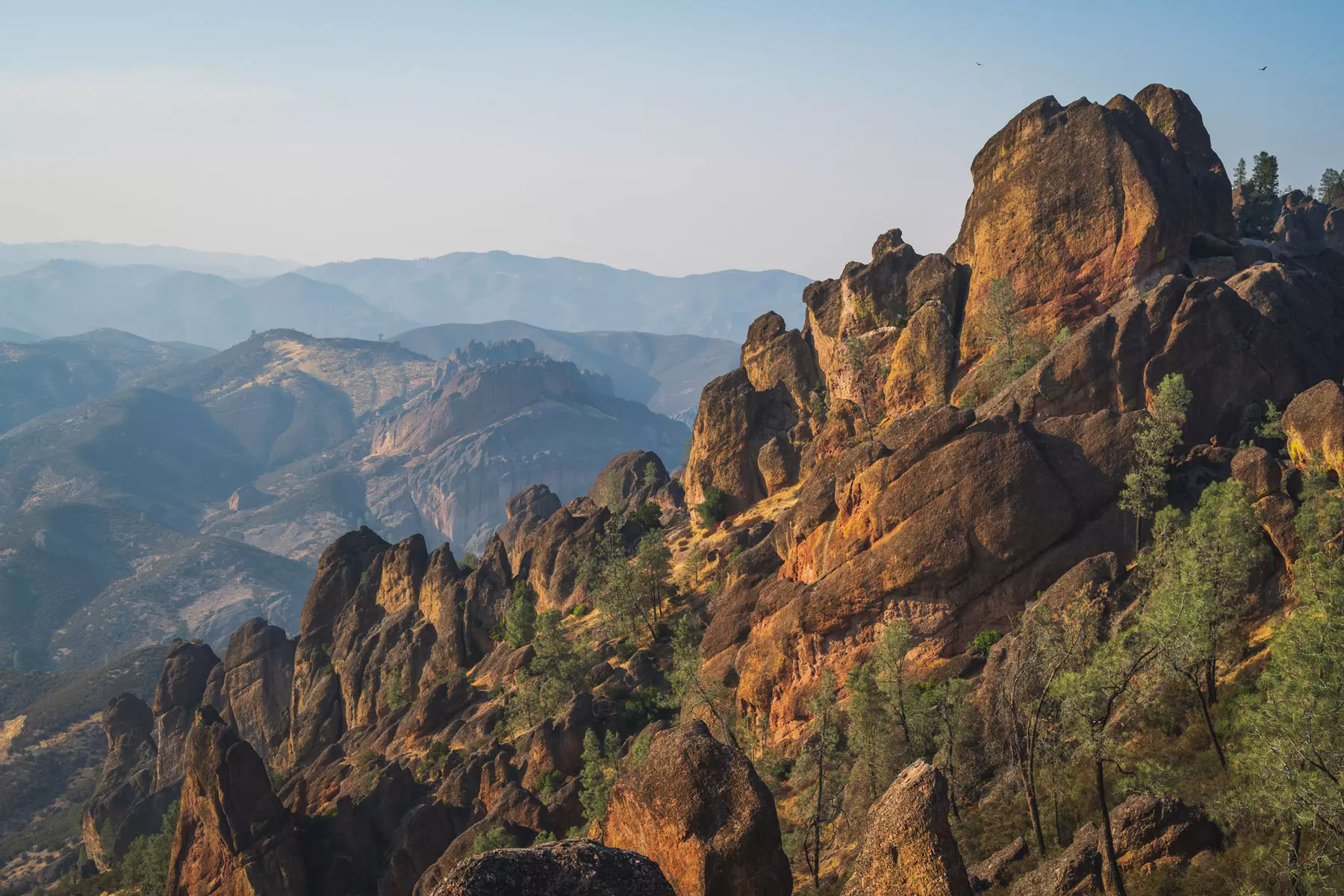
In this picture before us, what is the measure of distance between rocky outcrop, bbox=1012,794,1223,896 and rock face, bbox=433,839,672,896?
16.9m

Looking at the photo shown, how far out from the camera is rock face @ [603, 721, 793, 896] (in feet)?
105

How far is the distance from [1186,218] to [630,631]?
2626 inches

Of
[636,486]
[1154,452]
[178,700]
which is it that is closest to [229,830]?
[178,700]

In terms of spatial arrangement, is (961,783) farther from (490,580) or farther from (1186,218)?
(490,580)

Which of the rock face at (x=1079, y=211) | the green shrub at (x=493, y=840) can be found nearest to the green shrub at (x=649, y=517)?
the rock face at (x=1079, y=211)

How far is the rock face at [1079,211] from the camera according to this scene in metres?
81.8

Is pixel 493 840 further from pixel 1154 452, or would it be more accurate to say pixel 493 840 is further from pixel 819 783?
pixel 1154 452

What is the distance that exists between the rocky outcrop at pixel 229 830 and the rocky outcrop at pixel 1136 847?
210 feet

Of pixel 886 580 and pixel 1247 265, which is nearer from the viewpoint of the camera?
pixel 886 580

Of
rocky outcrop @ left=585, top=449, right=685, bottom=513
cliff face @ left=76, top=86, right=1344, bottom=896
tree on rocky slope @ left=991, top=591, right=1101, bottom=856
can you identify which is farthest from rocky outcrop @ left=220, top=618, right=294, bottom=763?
tree on rocky slope @ left=991, top=591, right=1101, bottom=856

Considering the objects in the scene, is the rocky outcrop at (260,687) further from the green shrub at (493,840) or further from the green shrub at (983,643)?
the green shrub at (983,643)

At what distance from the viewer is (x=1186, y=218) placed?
83.5 metres

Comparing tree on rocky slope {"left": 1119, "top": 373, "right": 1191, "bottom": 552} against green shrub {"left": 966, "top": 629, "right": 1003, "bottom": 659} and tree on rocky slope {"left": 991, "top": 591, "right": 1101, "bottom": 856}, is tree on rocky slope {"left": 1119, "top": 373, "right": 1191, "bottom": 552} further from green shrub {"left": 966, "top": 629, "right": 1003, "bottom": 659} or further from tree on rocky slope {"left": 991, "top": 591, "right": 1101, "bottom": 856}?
tree on rocky slope {"left": 991, "top": 591, "right": 1101, "bottom": 856}

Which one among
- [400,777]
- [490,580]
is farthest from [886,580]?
[490,580]
